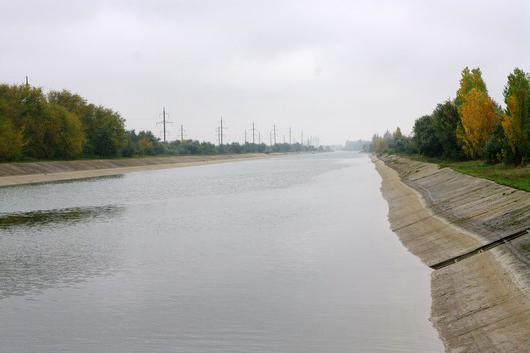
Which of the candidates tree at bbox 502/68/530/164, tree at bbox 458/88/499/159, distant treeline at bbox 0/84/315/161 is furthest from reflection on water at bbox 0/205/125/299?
distant treeline at bbox 0/84/315/161

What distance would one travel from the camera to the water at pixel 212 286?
12.6 metres

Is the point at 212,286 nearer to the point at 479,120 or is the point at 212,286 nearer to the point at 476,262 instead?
the point at 476,262

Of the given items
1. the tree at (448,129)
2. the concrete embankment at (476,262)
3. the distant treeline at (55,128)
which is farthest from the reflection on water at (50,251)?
the distant treeline at (55,128)

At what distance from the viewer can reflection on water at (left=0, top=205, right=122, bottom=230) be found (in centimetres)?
3312

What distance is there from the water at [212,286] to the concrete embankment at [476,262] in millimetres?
642

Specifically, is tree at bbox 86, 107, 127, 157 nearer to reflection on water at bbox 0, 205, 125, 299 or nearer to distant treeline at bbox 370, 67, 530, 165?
distant treeline at bbox 370, 67, 530, 165

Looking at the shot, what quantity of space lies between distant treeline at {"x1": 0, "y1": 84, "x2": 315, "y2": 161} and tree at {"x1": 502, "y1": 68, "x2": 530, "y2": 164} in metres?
64.1

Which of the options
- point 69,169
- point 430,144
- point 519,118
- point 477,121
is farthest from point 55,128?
point 519,118

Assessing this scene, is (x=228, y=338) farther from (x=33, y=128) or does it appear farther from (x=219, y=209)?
(x=33, y=128)

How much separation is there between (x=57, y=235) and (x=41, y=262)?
7.17 meters

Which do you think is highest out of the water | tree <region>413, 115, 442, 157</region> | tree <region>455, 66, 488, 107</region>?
tree <region>455, 66, 488, 107</region>

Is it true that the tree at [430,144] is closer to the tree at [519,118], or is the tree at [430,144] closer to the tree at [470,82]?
the tree at [470,82]

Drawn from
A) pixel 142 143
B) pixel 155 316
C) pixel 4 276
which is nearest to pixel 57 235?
pixel 4 276

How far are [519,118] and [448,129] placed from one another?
2639cm
